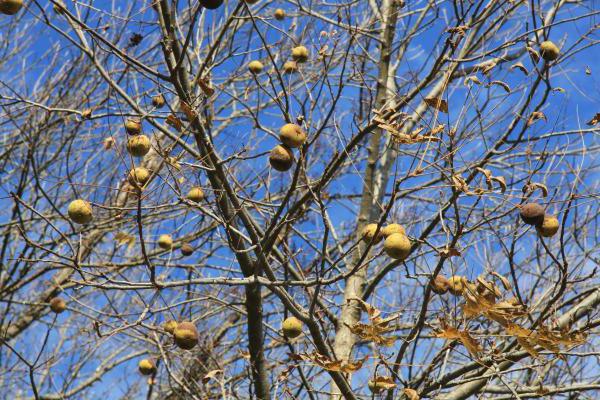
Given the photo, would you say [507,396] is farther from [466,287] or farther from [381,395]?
[466,287]

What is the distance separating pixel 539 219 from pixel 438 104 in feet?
1.97

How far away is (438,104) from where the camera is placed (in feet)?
7.85

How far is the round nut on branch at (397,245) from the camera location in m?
2.31

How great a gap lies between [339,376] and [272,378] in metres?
1.56

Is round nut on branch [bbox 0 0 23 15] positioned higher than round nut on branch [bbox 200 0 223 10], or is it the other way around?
round nut on branch [bbox 0 0 23 15]

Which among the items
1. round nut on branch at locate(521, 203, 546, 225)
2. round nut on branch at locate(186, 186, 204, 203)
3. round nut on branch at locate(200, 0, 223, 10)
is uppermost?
round nut on branch at locate(200, 0, 223, 10)

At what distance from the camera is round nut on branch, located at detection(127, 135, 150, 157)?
2.63 m

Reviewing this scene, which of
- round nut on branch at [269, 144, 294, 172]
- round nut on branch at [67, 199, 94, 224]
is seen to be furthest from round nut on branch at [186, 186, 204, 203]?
round nut on branch at [269, 144, 294, 172]

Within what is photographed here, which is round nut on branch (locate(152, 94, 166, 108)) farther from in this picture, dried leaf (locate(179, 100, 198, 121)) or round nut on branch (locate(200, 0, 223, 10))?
round nut on branch (locate(200, 0, 223, 10))

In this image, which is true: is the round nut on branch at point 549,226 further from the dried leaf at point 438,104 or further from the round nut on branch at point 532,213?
the dried leaf at point 438,104

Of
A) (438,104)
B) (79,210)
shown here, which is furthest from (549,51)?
(79,210)

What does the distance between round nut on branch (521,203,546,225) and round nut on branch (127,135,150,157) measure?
1.55 metres

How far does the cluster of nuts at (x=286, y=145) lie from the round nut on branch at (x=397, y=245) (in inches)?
19.2

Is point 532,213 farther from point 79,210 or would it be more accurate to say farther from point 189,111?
point 79,210
